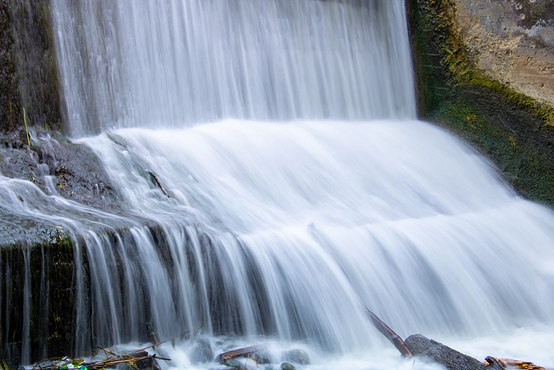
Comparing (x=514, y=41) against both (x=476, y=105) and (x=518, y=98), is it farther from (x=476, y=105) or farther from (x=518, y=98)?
(x=476, y=105)

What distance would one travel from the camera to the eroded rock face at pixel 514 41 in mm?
6918

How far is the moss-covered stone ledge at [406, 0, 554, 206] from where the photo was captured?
6.92 metres

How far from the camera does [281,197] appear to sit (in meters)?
5.33

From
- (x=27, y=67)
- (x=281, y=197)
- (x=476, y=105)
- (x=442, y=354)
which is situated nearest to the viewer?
(x=442, y=354)

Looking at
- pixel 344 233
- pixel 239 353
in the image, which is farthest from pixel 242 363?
pixel 344 233

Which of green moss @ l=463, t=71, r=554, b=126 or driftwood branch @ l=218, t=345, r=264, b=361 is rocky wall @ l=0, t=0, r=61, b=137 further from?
green moss @ l=463, t=71, r=554, b=126

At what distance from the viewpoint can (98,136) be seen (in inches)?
214

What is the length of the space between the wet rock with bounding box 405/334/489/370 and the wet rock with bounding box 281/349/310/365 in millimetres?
612

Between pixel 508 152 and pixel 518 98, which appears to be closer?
pixel 518 98

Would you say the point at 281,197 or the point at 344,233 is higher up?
the point at 281,197

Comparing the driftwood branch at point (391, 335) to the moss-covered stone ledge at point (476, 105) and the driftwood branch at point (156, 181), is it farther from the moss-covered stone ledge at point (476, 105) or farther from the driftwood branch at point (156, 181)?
the moss-covered stone ledge at point (476, 105)

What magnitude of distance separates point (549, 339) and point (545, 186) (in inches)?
107

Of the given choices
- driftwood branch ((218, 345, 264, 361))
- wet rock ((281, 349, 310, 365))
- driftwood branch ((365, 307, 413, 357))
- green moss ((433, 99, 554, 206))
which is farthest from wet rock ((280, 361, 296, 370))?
green moss ((433, 99, 554, 206))

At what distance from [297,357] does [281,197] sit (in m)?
1.79
